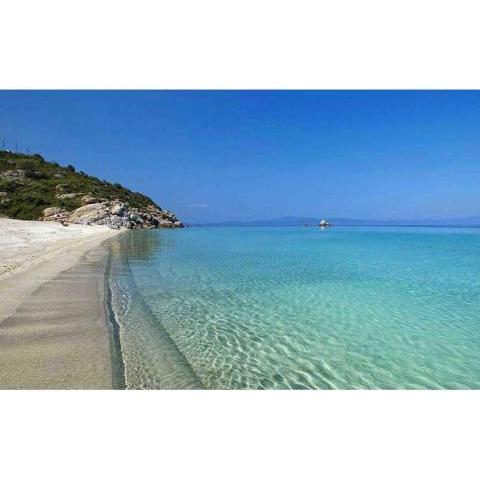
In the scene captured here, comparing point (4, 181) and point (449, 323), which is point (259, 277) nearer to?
point (449, 323)

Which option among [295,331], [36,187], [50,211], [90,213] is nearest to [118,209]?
[90,213]

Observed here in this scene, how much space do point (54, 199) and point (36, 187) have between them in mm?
7968

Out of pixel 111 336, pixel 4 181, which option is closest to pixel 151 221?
pixel 4 181

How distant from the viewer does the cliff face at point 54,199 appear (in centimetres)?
6400

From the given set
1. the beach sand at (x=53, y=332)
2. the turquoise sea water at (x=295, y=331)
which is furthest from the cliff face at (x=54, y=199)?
the turquoise sea water at (x=295, y=331)

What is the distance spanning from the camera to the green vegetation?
217 feet

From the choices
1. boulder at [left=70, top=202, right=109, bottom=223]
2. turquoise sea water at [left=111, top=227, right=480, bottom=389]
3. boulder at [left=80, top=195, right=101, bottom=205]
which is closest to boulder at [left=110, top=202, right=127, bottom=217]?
boulder at [left=70, top=202, right=109, bottom=223]

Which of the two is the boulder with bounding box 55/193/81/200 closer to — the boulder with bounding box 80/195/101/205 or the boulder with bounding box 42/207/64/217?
the boulder with bounding box 80/195/101/205

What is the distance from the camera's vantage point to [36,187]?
247 ft

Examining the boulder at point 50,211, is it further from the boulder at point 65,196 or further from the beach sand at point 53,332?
the beach sand at point 53,332

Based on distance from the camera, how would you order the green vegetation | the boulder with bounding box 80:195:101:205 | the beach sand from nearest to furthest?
the beach sand → the green vegetation → the boulder with bounding box 80:195:101:205
